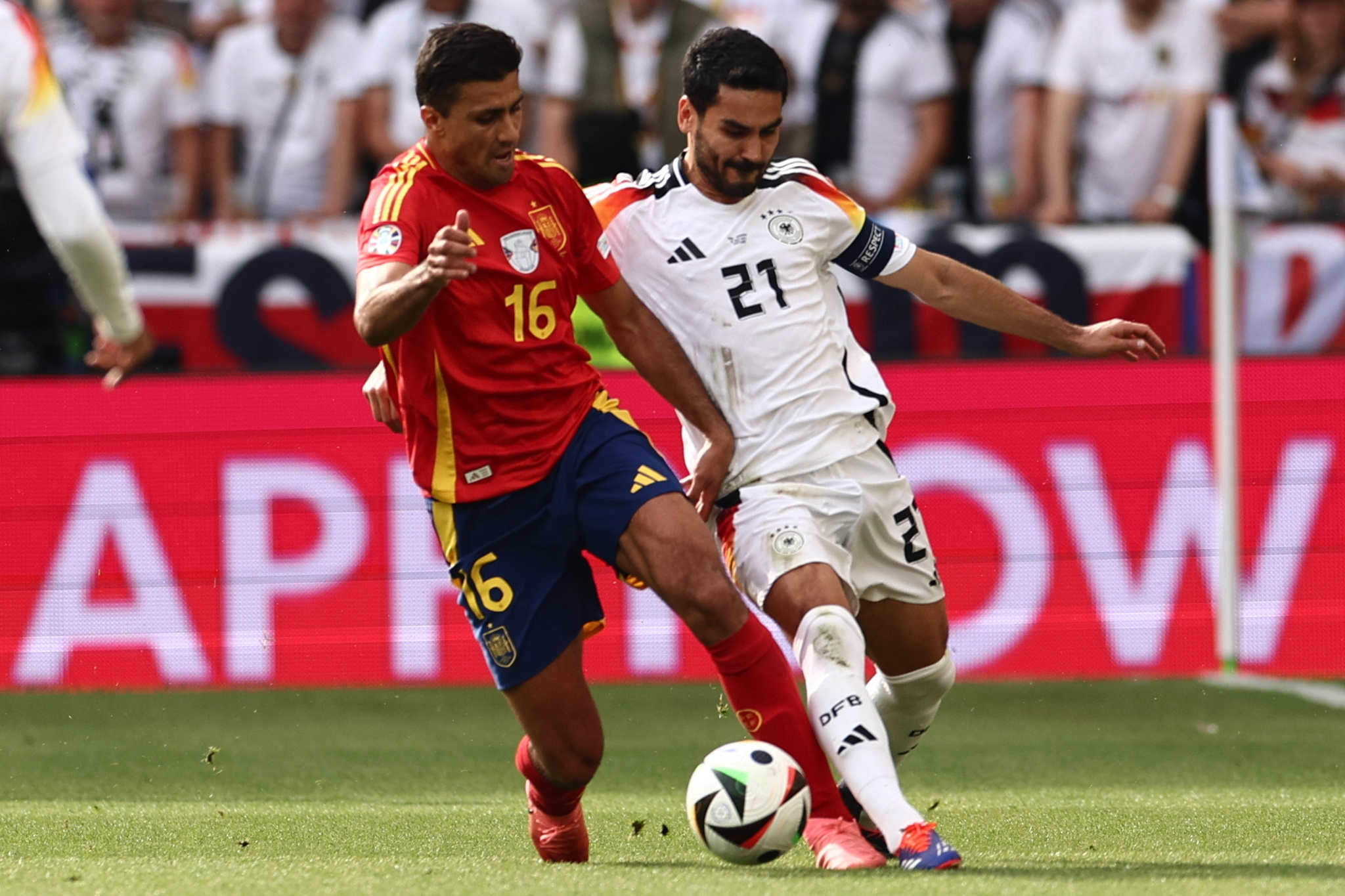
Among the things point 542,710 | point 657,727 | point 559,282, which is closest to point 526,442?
point 559,282

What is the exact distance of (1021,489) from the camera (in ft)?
30.4

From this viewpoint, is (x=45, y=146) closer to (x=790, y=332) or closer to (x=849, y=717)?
(x=790, y=332)

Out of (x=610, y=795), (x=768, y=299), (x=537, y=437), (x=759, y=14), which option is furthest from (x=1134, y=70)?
Answer: (x=537, y=437)

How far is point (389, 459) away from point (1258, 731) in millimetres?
4207

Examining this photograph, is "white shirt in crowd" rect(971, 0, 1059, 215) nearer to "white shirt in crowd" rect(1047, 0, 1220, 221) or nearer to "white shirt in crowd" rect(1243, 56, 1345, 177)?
"white shirt in crowd" rect(1047, 0, 1220, 221)

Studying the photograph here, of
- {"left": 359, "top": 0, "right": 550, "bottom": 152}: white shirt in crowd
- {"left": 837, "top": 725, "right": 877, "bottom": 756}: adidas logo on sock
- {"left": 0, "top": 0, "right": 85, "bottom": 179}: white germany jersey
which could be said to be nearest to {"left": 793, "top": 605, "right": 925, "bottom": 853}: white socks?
{"left": 837, "top": 725, "right": 877, "bottom": 756}: adidas logo on sock

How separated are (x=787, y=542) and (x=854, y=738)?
57 centimetres

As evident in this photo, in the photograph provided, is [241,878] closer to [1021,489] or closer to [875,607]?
[875,607]

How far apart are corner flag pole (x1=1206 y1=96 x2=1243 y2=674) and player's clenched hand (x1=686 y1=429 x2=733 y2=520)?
4.77m

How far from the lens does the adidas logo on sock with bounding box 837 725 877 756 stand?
4488 mm

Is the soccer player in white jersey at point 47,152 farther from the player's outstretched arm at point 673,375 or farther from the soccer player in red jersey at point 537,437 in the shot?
the player's outstretched arm at point 673,375

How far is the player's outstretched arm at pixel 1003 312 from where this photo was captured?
16.7 ft

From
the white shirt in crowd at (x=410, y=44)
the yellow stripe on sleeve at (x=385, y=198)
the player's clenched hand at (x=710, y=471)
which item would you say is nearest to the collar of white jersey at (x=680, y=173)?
the player's clenched hand at (x=710, y=471)

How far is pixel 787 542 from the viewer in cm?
482
